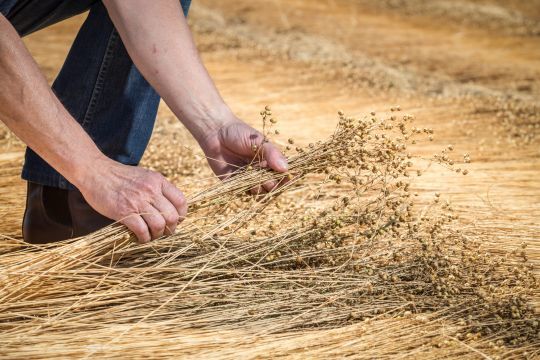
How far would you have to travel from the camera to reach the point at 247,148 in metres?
1.54

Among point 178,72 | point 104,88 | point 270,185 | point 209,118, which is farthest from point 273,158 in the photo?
point 104,88

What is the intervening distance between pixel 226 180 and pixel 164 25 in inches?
14.9

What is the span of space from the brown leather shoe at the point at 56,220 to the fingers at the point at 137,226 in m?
0.33

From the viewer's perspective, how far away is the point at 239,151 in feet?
5.11

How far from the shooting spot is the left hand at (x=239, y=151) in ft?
4.91

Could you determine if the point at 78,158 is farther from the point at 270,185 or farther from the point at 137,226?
the point at 270,185

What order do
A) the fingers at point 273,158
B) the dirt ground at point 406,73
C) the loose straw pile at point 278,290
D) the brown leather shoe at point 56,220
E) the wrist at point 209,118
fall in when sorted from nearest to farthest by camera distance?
1. the loose straw pile at point 278,290
2. the fingers at point 273,158
3. the wrist at point 209,118
4. the brown leather shoe at point 56,220
5. the dirt ground at point 406,73

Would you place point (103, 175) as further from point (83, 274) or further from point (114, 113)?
point (114, 113)

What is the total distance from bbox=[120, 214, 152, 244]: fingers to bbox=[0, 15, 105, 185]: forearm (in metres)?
0.12

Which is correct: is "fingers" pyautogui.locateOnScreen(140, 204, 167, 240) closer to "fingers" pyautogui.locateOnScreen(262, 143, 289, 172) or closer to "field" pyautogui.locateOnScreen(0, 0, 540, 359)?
"field" pyautogui.locateOnScreen(0, 0, 540, 359)

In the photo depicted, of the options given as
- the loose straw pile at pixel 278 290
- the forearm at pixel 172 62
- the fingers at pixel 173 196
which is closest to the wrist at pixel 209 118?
the forearm at pixel 172 62

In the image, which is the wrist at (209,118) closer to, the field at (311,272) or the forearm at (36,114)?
the field at (311,272)

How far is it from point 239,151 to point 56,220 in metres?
0.51

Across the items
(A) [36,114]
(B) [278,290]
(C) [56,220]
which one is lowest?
(B) [278,290]
